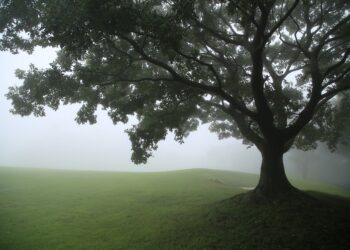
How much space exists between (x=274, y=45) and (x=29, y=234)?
21.1 meters

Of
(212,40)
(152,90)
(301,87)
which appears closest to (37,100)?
(152,90)

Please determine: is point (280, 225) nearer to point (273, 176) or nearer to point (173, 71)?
point (273, 176)

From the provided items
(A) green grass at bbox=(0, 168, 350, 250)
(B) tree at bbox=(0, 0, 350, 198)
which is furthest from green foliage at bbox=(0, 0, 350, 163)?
(A) green grass at bbox=(0, 168, 350, 250)

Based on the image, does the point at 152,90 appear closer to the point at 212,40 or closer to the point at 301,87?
the point at 212,40

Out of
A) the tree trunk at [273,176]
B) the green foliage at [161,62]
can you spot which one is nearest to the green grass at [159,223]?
the tree trunk at [273,176]

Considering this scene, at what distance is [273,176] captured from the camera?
1833 cm

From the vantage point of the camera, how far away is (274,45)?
23.7 m

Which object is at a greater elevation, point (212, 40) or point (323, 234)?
point (212, 40)

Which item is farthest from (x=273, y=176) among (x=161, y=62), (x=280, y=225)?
(x=161, y=62)

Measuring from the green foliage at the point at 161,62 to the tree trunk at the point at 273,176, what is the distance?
77cm

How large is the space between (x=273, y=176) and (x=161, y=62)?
9.93 m

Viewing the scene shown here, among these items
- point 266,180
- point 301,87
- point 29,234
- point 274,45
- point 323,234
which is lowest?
point 29,234

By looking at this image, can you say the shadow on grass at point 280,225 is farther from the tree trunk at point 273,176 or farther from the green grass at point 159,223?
the tree trunk at point 273,176

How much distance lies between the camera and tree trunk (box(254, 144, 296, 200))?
18.0 meters
